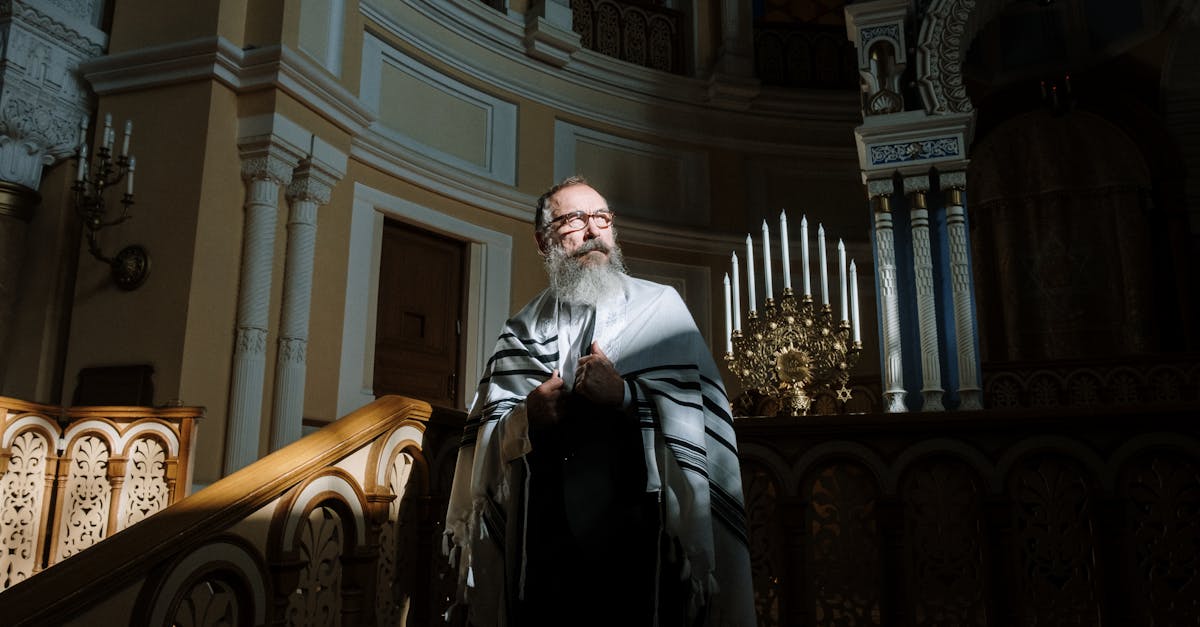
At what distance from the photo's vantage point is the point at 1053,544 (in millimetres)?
2018

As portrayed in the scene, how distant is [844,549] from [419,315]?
442 cm

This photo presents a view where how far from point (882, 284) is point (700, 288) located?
2430 mm

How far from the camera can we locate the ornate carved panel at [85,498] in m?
3.66

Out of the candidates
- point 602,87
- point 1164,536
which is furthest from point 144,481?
point 602,87

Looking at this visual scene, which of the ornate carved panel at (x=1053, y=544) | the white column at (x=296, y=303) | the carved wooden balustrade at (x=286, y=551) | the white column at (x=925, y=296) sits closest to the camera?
the carved wooden balustrade at (x=286, y=551)

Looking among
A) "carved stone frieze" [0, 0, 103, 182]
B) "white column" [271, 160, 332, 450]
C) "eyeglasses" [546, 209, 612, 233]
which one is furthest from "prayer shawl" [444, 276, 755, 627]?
"carved stone frieze" [0, 0, 103, 182]

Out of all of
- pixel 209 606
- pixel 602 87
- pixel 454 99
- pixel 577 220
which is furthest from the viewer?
pixel 602 87

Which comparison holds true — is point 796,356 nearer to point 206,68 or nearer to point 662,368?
point 662,368

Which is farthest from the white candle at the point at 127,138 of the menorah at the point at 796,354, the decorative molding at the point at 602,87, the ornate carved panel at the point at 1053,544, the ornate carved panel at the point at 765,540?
the ornate carved panel at the point at 1053,544

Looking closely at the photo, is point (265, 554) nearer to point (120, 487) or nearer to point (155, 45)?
point (120, 487)

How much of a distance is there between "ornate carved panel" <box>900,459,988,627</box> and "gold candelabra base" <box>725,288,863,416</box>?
1.70 metres

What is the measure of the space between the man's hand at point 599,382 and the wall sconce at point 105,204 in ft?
12.1

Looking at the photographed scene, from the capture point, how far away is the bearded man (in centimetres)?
162

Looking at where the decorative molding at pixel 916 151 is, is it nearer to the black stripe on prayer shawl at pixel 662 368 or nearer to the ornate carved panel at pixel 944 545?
the ornate carved panel at pixel 944 545
